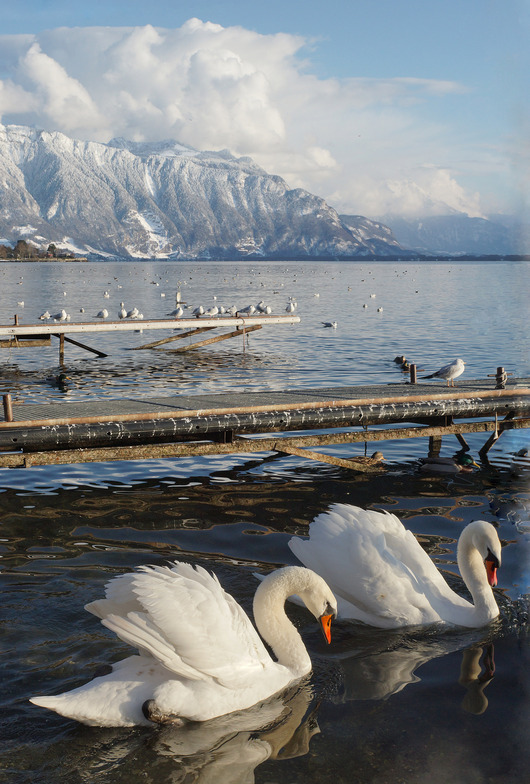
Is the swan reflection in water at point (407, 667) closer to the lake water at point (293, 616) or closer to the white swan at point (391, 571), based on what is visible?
the lake water at point (293, 616)

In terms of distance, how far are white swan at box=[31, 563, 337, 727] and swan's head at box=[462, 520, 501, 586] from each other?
3090 millimetres

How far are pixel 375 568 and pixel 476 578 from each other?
48.3 inches

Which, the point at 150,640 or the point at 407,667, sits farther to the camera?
the point at 407,667

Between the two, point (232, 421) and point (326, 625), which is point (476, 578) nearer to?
point (326, 625)

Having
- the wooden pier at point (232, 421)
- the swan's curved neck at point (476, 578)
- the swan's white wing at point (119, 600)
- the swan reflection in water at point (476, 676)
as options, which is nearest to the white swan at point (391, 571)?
the swan's curved neck at point (476, 578)

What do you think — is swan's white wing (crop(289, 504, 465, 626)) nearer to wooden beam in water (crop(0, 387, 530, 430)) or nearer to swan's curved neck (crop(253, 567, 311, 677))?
swan's curved neck (crop(253, 567, 311, 677))

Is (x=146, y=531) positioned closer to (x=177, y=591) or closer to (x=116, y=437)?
(x=116, y=437)

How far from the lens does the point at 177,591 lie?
6621mm

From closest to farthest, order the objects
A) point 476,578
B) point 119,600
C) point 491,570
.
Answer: point 119,600, point 476,578, point 491,570

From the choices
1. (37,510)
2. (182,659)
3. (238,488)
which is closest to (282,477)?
(238,488)

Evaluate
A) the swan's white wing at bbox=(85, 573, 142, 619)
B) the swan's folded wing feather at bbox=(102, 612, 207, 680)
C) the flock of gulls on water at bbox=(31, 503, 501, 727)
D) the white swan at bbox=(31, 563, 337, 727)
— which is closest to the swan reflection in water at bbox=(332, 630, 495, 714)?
the flock of gulls on water at bbox=(31, 503, 501, 727)

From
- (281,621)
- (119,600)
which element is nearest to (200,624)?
(119,600)

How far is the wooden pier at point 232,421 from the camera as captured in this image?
42.8 ft

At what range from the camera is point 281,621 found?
24.2 feet
